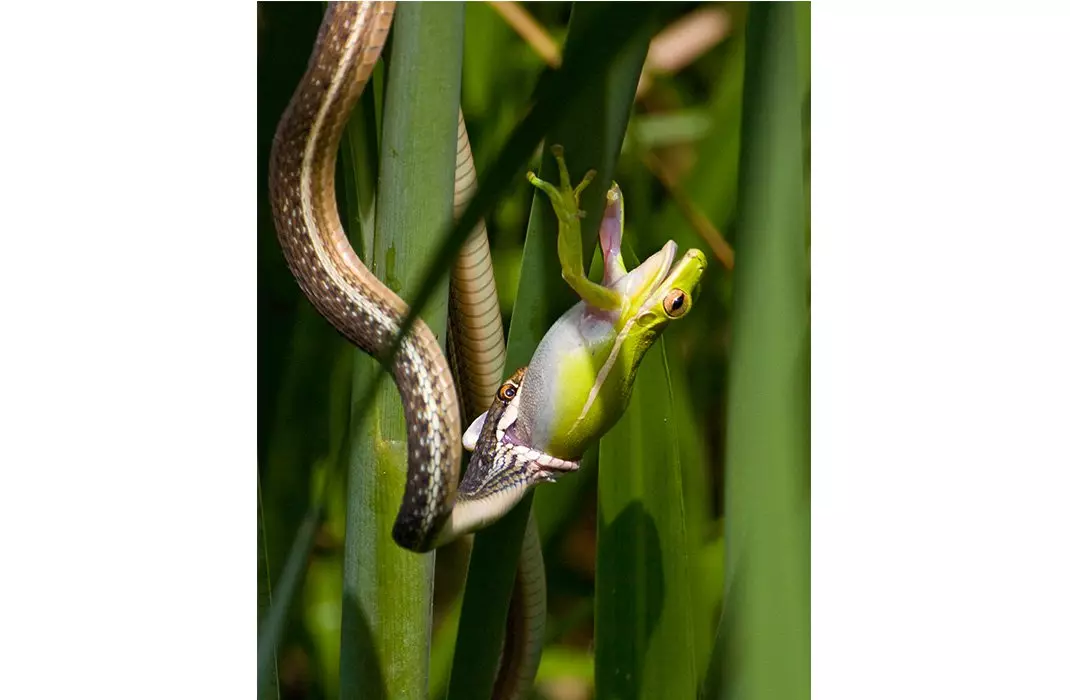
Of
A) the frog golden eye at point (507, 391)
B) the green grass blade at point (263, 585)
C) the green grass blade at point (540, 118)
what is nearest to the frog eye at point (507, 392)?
the frog golden eye at point (507, 391)

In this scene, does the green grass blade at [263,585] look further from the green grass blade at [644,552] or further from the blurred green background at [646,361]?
the green grass blade at [644,552]

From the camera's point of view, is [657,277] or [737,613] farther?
[657,277]

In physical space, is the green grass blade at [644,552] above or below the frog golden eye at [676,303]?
below

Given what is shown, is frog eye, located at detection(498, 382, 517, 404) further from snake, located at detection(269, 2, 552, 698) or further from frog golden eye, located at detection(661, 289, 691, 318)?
frog golden eye, located at detection(661, 289, 691, 318)

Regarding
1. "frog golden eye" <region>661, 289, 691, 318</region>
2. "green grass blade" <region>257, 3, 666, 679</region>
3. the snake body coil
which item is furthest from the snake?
"green grass blade" <region>257, 3, 666, 679</region>

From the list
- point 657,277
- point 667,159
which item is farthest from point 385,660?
point 667,159

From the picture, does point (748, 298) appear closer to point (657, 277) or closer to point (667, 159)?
point (657, 277)
